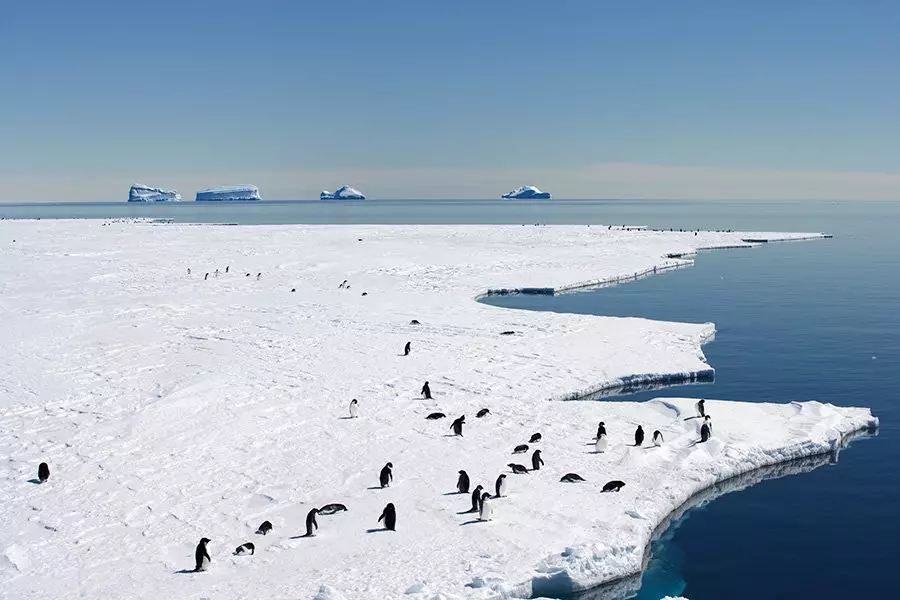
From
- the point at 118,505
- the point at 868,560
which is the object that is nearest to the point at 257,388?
the point at 118,505

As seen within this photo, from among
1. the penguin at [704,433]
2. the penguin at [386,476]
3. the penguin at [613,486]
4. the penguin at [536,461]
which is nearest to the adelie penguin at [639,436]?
the penguin at [704,433]

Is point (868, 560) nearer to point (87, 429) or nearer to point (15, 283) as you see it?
point (87, 429)

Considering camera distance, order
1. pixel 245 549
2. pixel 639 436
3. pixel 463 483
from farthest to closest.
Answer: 1. pixel 639 436
2. pixel 463 483
3. pixel 245 549

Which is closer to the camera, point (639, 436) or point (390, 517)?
point (390, 517)

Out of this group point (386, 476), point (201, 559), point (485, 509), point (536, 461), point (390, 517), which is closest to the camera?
point (201, 559)

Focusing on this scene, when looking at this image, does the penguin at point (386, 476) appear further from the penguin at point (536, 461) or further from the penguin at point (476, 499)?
the penguin at point (536, 461)

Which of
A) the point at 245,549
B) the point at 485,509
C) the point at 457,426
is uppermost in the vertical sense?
the point at 457,426

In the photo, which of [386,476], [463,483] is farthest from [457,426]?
[386,476]

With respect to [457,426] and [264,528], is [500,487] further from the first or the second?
[264,528]
